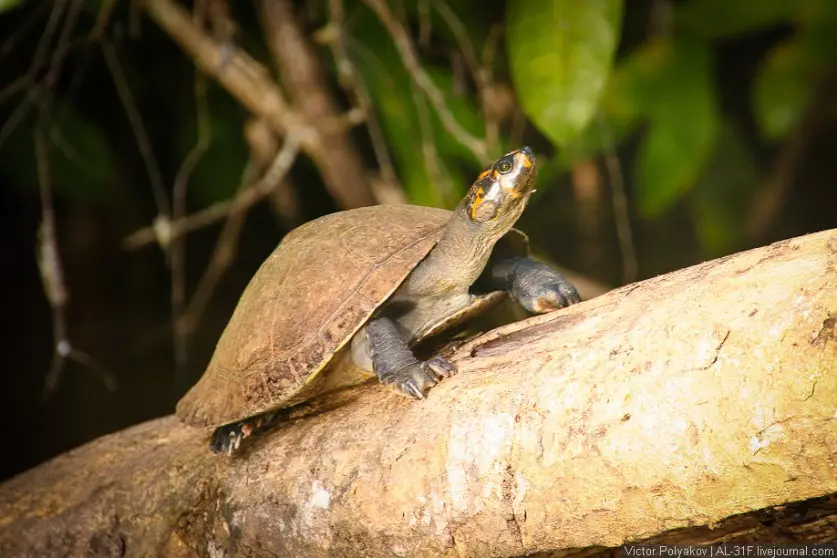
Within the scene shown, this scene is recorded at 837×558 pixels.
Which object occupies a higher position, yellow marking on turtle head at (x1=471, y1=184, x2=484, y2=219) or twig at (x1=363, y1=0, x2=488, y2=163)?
twig at (x1=363, y1=0, x2=488, y2=163)

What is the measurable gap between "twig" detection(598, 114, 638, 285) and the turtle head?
991mm

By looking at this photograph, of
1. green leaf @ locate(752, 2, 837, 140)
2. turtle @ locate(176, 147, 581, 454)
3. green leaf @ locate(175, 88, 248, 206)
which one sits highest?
green leaf @ locate(175, 88, 248, 206)

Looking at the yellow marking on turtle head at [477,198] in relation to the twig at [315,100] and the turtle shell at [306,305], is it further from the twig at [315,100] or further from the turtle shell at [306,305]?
the twig at [315,100]

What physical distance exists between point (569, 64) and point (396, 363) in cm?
101

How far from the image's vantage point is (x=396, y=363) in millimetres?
1289

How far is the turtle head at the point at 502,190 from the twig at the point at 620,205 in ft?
3.25

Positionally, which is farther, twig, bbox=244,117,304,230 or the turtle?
twig, bbox=244,117,304,230

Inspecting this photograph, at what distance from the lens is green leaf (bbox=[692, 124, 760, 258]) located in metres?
2.58

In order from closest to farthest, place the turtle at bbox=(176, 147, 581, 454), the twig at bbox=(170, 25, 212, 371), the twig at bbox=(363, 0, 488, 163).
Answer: the turtle at bbox=(176, 147, 581, 454) → the twig at bbox=(363, 0, 488, 163) → the twig at bbox=(170, 25, 212, 371)

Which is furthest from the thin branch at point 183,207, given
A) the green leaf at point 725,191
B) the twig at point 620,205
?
the green leaf at point 725,191

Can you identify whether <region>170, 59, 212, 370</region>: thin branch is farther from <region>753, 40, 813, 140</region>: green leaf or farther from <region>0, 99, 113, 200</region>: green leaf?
<region>753, 40, 813, 140</region>: green leaf

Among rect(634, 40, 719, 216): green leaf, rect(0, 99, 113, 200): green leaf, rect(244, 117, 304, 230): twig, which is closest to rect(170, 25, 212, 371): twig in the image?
rect(244, 117, 304, 230): twig

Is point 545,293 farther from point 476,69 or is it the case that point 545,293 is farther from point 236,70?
point 236,70

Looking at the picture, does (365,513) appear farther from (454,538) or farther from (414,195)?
(414,195)
